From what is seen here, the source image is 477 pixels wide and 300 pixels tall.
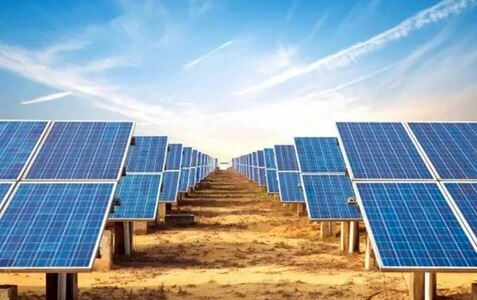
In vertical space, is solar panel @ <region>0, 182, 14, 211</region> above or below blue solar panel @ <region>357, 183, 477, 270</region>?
above

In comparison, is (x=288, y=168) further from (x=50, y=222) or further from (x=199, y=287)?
(x=50, y=222)

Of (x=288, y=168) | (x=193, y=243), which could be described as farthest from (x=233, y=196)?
(x=193, y=243)

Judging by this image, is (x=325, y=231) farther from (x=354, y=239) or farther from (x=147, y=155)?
(x=147, y=155)

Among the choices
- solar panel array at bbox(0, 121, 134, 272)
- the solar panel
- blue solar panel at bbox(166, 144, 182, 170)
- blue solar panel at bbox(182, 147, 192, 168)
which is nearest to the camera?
solar panel array at bbox(0, 121, 134, 272)

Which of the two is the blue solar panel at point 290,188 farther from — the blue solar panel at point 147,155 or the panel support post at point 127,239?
the panel support post at point 127,239

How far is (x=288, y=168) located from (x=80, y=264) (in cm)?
2430

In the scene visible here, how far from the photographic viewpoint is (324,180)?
2027 cm

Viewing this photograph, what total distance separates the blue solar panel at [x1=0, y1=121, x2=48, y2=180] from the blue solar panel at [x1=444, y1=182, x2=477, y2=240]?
26.1 feet

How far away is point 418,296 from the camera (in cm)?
1203

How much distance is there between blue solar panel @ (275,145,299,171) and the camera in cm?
3275

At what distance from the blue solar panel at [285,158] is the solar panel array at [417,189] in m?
18.5

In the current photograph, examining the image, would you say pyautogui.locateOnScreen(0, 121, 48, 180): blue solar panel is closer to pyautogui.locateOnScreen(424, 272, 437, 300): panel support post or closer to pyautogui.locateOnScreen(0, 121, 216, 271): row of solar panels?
pyautogui.locateOnScreen(0, 121, 216, 271): row of solar panels

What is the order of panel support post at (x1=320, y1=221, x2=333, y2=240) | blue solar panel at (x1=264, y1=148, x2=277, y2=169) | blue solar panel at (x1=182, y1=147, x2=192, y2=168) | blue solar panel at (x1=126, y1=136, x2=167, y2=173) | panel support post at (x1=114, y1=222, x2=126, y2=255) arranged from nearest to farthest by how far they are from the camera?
panel support post at (x1=114, y1=222, x2=126, y2=255) → blue solar panel at (x1=126, y1=136, x2=167, y2=173) → panel support post at (x1=320, y1=221, x2=333, y2=240) → blue solar panel at (x1=264, y1=148, x2=277, y2=169) → blue solar panel at (x1=182, y1=147, x2=192, y2=168)

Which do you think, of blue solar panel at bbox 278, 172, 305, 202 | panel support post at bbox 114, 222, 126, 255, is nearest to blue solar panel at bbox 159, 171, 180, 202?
blue solar panel at bbox 278, 172, 305, 202
